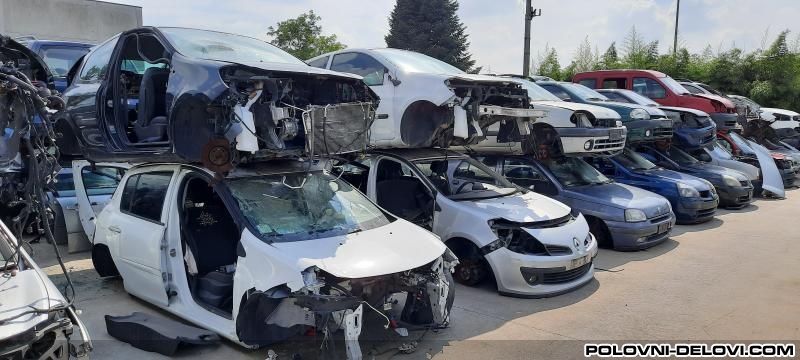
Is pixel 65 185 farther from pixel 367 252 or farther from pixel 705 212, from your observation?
pixel 705 212

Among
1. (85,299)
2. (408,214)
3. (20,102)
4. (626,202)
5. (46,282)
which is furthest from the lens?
(626,202)

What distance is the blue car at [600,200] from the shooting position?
842cm

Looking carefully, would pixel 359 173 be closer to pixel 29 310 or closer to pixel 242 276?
pixel 242 276

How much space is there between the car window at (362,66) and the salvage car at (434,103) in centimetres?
1

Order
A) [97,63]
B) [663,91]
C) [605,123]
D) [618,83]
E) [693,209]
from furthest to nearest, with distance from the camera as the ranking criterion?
[618,83] → [663,91] → [693,209] → [605,123] → [97,63]

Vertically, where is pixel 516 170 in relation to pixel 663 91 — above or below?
below

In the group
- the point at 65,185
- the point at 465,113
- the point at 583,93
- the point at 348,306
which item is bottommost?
the point at 348,306

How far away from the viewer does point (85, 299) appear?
20.0 ft

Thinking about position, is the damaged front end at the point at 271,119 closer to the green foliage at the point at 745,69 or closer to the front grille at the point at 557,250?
the front grille at the point at 557,250

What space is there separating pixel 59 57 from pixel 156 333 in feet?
25.7

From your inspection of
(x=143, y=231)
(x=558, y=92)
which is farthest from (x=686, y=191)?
(x=143, y=231)

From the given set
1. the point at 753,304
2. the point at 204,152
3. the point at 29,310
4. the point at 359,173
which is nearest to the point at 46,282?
the point at 29,310

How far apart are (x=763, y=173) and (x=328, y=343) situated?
Answer: 1316cm

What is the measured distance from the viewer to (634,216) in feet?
27.6
